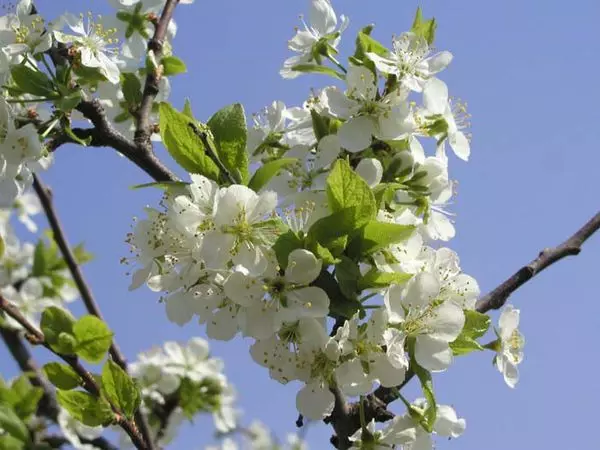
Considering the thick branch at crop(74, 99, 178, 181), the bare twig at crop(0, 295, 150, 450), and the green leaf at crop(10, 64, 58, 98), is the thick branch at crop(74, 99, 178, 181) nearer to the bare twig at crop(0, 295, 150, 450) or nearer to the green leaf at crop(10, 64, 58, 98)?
the green leaf at crop(10, 64, 58, 98)

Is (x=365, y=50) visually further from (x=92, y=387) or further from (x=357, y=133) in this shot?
(x=92, y=387)

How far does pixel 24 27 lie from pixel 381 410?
1.32 metres

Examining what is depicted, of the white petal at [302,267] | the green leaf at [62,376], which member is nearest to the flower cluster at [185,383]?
the green leaf at [62,376]

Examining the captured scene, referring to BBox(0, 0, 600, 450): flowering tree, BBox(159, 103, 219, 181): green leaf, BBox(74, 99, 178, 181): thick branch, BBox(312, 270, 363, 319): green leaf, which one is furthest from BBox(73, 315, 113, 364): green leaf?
BBox(312, 270, 363, 319): green leaf

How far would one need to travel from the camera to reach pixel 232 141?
158cm

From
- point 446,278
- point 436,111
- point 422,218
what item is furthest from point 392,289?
point 436,111

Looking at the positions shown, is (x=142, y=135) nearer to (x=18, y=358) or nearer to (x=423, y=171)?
(x=423, y=171)

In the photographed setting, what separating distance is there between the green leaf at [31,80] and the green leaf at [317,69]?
606mm

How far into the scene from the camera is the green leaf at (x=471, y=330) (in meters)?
1.64

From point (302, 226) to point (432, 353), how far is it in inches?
13.9

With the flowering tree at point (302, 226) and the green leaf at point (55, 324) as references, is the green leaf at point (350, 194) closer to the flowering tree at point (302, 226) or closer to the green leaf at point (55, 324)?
the flowering tree at point (302, 226)

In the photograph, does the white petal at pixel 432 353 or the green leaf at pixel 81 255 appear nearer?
the white petal at pixel 432 353

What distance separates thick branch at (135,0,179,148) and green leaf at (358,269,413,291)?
2.35ft

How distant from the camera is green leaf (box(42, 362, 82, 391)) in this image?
6.10 feet
